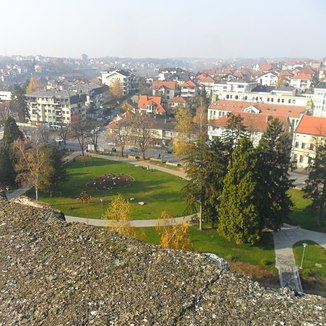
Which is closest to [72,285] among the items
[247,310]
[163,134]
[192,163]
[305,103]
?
[247,310]

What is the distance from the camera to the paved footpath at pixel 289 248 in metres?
19.3

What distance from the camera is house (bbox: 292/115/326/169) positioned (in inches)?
1537

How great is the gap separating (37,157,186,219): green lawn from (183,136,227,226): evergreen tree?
11.5 feet

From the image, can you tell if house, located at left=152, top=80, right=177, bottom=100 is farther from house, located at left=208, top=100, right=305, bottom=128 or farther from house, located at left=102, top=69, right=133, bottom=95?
house, located at left=208, top=100, right=305, bottom=128

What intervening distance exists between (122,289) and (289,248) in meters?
18.6

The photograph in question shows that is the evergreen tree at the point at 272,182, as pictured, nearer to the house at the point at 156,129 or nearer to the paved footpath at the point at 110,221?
the paved footpath at the point at 110,221

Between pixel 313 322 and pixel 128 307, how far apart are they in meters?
3.29

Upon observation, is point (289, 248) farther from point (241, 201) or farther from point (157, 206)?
point (157, 206)

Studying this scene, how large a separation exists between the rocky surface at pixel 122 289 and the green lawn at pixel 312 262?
13758mm

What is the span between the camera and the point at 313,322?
621 cm

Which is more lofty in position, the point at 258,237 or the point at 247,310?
the point at 247,310

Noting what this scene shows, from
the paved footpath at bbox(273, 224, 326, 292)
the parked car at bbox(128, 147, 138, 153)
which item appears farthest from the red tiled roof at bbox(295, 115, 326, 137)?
the parked car at bbox(128, 147, 138, 153)

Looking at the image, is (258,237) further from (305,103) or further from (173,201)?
(305,103)

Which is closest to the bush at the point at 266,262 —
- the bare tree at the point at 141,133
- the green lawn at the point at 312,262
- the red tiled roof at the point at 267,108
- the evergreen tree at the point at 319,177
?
the green lawn at the point at 312,262
